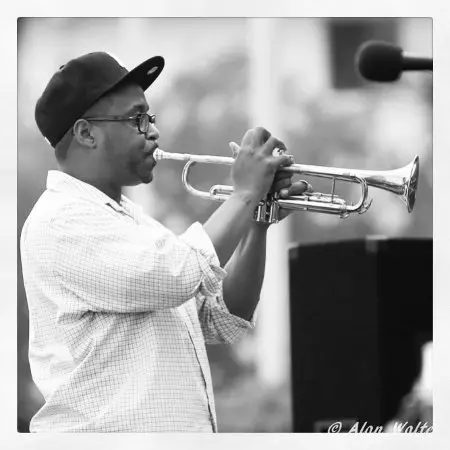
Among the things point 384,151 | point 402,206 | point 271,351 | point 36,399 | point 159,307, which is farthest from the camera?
point 271,351

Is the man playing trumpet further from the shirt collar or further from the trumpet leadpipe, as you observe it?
the trumpet leadpipe

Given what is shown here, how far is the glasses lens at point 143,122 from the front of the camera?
3.34m

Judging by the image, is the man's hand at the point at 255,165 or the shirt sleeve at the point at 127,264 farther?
the man's hand at the point at 255,165

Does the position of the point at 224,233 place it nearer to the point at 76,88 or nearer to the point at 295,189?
the point at 295,189

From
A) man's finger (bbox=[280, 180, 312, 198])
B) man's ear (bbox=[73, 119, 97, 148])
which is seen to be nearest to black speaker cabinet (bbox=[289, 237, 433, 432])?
man's finger (bbox=[280, 180, 312, 198])

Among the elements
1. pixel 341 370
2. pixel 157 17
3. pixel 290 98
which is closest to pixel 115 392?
pixel 341 370

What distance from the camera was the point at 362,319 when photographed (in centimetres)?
408

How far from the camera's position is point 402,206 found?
4984mm

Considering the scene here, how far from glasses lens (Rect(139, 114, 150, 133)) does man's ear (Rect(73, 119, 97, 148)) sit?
15cm

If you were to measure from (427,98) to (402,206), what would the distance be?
93 cm

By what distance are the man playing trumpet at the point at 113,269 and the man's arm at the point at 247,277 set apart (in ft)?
0.50

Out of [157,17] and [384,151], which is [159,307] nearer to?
[157,17]

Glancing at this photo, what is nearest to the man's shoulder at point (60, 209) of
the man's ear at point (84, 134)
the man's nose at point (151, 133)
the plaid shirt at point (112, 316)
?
the plaid shirt at point (112, 316)

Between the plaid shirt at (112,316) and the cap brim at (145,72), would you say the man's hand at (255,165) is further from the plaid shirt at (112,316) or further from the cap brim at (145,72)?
the cap brim at (145,72)
